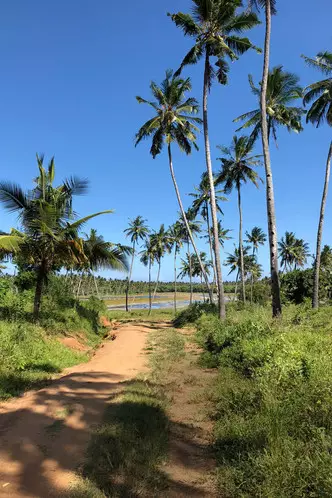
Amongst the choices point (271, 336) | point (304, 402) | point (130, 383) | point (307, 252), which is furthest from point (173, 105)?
point (307, 252)

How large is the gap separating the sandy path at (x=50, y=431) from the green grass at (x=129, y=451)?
23 centimetres

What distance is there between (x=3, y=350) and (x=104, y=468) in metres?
5.50

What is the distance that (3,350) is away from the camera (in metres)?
8.18

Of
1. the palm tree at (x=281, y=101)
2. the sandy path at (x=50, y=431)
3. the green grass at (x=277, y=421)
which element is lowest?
the sandy path at (x=50, y=431)

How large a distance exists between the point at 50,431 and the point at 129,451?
1420mm

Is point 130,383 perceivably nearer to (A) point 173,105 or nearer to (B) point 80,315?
(B) point 80,315

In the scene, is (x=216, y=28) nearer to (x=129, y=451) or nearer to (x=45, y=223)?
(x=45, y=223)

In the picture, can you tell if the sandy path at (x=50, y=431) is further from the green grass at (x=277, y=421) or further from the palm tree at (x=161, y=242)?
the palm tree at (x=161, y=242)

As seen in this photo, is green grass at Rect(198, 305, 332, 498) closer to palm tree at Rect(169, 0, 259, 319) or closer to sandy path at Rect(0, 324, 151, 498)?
sandy path at Rect(0, 324, 151, 498)

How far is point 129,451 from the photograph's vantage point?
4.13 meters

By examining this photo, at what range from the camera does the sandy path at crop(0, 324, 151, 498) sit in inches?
143

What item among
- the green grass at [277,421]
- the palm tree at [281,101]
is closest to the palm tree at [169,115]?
the palm tree at [281,101]

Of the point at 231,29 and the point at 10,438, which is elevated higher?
the point at 231,29

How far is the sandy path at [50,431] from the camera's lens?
3645mm
